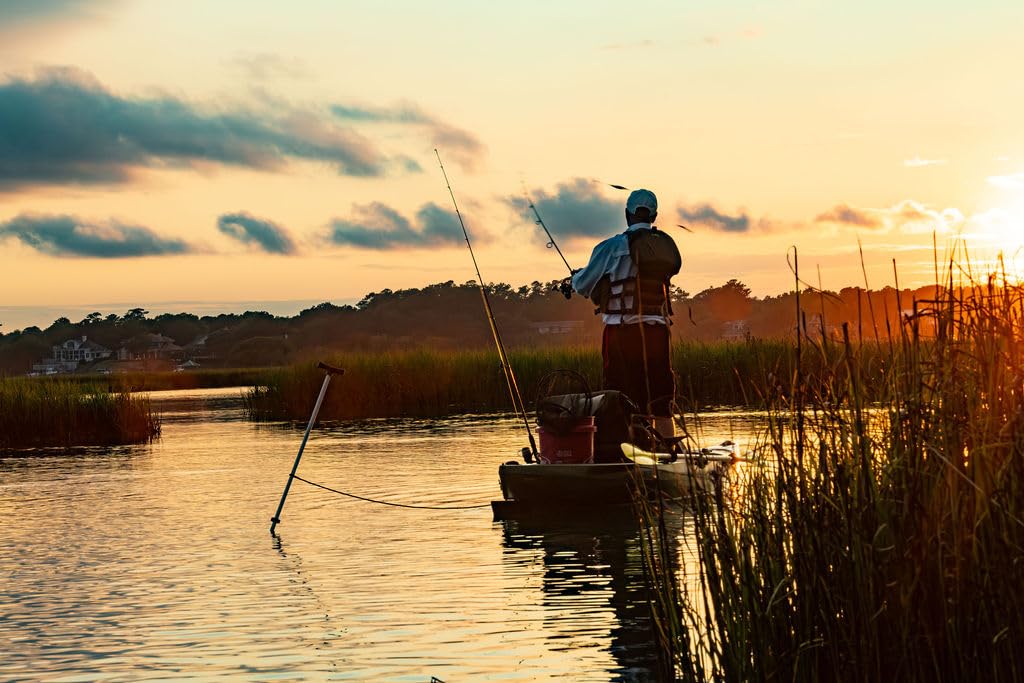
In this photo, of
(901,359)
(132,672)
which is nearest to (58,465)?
(132,672)

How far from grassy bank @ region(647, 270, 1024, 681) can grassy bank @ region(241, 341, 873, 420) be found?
22.5 metres

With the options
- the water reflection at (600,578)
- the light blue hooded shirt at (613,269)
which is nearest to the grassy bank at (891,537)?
the water reflection at (600,578)

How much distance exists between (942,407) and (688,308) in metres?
1.12

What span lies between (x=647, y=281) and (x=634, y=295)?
17 centimetres

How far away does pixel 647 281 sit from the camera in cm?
1199

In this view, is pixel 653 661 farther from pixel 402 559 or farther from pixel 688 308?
pixel 402 559

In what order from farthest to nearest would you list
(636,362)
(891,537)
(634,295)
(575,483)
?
(636,362) < (634,295) < (575,483) < (891,537)

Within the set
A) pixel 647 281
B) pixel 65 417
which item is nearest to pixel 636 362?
pixel 647 281

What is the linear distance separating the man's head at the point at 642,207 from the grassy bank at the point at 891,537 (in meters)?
6.61

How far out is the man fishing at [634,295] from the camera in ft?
38.8

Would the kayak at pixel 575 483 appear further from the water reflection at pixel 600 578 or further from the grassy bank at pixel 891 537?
the grassy bank at pixel 891 537

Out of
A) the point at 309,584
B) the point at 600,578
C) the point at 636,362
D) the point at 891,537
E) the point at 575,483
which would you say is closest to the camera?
the point at 891,537

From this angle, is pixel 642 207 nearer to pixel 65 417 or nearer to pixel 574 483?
pixel 574 483

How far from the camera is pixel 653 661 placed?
661 cm
